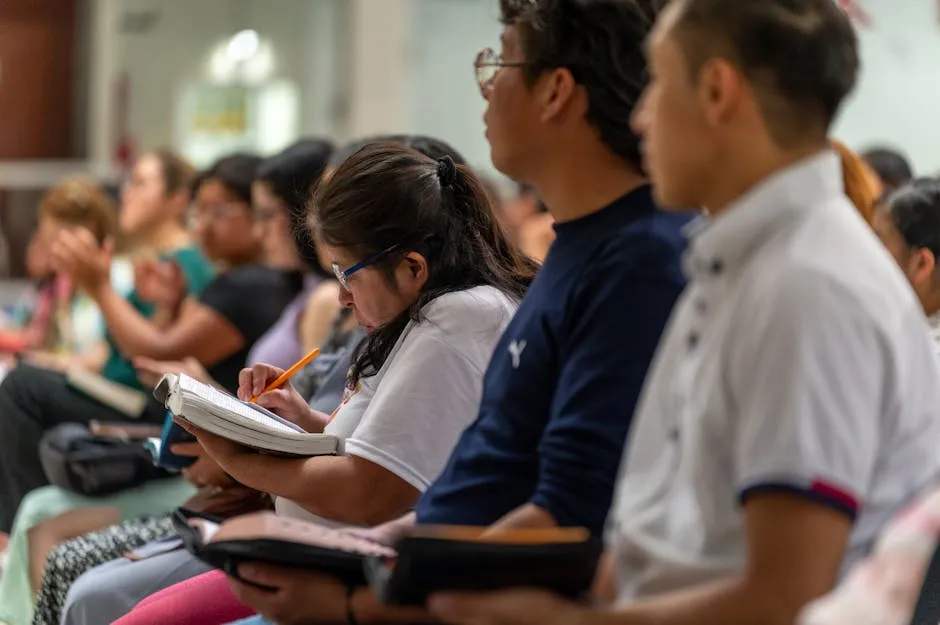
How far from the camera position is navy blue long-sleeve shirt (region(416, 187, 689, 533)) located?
53.9 inches

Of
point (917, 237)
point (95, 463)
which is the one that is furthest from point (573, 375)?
point (95, 463)

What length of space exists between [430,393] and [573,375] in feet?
1.40

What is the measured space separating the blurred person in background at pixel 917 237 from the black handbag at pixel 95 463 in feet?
5.26

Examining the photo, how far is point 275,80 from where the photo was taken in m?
6.85

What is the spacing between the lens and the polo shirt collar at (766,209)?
1174 millimetres

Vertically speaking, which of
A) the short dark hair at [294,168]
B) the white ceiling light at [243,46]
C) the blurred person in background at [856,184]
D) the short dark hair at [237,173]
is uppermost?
the white ceiling light at [243,46]

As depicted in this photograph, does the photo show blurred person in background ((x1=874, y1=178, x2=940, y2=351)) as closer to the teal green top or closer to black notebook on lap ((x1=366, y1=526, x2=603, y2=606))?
black notebook on lap ((x1=366, y1=526, x2=603, y2=606))

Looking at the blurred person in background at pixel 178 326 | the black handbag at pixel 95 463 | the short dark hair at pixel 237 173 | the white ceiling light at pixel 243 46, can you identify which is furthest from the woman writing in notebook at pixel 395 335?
the white ceiling light at pixel 243 46

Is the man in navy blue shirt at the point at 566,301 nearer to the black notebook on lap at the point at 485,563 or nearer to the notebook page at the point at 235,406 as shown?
the black notebook on lap at the point at 485,563

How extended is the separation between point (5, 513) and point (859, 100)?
3.86 meters

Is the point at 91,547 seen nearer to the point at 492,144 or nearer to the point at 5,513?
the point at 5,513

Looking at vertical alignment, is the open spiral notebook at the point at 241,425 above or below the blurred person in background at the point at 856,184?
below

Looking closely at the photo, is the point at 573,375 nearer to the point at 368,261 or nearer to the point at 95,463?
the point at 368,261

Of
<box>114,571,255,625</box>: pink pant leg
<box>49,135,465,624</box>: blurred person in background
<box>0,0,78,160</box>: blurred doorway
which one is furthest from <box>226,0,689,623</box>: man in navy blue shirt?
<box>0,0,78,160</box>: blurred doorway
